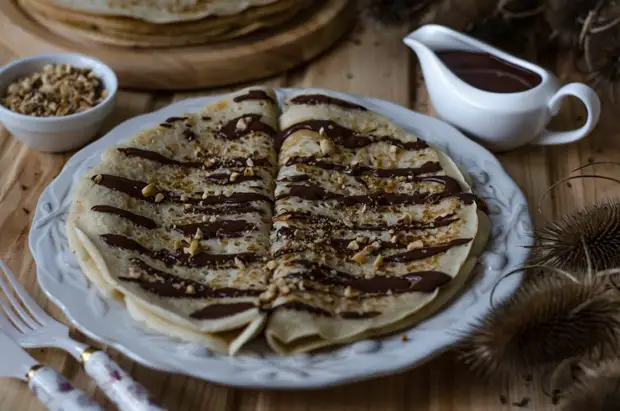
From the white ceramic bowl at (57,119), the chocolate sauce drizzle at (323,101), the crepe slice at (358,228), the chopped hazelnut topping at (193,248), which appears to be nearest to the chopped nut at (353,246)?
the crepe slice at (358,228)

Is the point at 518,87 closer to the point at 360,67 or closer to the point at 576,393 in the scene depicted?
the point at 360,67

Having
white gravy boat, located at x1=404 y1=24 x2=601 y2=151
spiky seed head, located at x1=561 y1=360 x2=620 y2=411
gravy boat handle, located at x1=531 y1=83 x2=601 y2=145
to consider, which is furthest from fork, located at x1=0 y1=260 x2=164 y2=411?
gravy boat handle, located at x1=531 y1=83 x2=601 y2=145

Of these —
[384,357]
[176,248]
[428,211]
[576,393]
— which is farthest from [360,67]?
[576,393]

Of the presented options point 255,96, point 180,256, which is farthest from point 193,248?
point 255,96

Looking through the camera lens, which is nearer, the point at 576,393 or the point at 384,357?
the point at 576,393

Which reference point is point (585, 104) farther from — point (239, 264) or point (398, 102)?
point (239, 264)

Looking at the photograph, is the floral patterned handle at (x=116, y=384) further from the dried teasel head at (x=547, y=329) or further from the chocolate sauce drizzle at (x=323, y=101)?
the chocolate sauce drizzle at (x=323, y=101)
